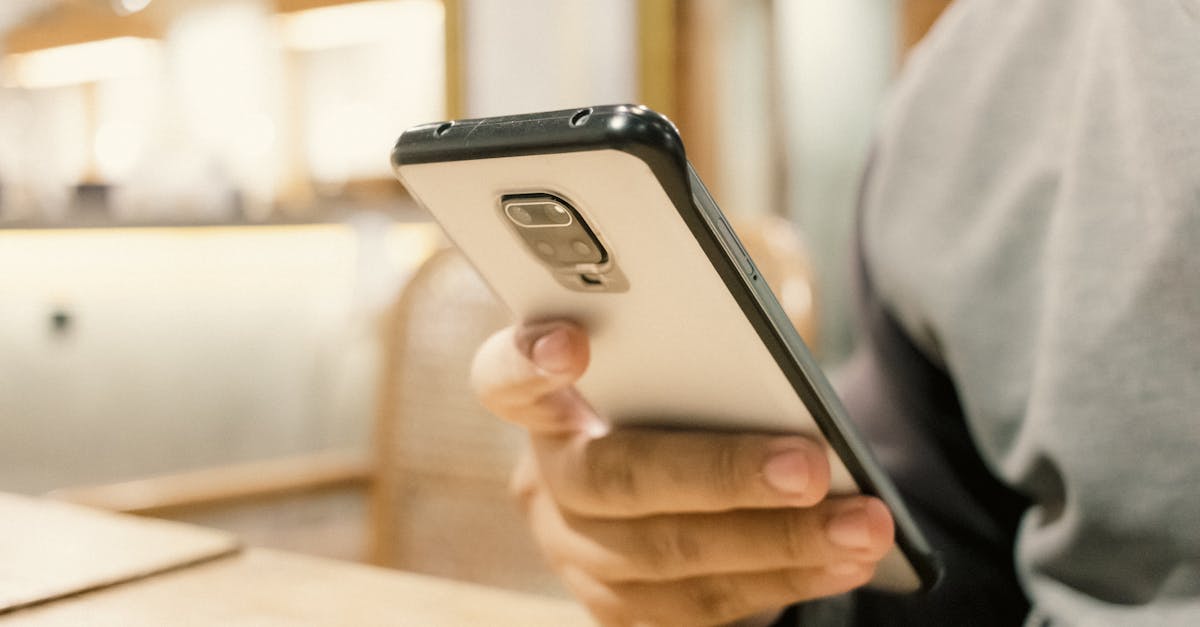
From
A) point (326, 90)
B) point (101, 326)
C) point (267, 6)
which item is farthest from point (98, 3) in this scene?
point (101, 326)

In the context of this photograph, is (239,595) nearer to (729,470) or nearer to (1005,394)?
(729,470)

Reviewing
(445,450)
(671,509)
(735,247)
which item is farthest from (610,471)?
(445,450)

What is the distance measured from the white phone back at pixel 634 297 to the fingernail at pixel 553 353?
0.01m

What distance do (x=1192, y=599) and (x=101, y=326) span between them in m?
1.72

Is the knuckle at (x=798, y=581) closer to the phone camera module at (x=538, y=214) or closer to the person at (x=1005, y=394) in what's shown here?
the person at (x=1005, y=394)

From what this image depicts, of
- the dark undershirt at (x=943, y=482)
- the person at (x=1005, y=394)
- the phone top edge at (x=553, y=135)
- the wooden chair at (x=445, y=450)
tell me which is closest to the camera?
the phone top edge at (x=553, y=135)

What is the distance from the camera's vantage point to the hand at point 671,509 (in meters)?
0.32

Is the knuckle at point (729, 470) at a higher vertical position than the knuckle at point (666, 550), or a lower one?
higher

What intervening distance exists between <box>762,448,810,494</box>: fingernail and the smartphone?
14mm

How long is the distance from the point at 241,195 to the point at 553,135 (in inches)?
66.0

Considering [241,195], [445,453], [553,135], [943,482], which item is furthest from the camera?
[241,195]

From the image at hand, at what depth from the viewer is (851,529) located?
12.8 inches

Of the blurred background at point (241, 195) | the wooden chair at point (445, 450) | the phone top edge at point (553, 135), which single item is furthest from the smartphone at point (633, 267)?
the blurred background at point (241, 195)

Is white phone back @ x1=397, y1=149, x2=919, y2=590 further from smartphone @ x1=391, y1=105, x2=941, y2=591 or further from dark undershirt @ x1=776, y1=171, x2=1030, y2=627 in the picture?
dark undershirt @ x1=776, y1=171, x2=1030, y2=627
